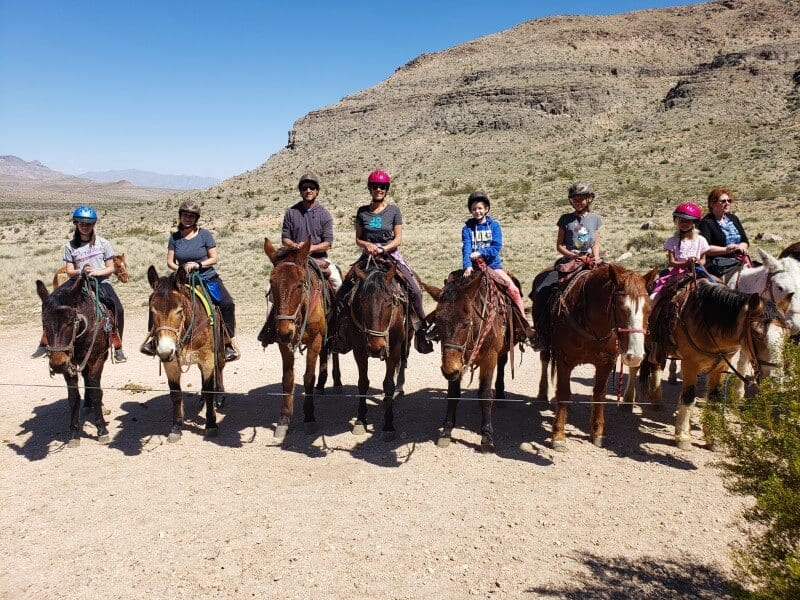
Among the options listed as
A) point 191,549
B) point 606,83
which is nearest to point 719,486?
point 191,549

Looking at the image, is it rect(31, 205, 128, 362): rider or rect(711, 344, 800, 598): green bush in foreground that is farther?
rect(31, 205, 128, 362): rider

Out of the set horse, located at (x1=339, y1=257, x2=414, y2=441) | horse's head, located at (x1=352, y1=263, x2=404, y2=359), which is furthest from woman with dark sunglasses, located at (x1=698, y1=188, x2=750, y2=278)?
horse's head, located at (x1=352, y1=263, x2=404, y2=359)

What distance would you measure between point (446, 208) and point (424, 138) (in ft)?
150

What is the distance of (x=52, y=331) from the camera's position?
5969 millimetres

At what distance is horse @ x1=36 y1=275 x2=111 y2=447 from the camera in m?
5.96

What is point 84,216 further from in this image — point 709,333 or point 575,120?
point 575,120

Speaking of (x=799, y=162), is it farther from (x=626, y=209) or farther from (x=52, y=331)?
(x=52, y=331)

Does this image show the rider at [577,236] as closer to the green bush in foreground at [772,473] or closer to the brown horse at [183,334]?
the green bush in foreground at [772,473]

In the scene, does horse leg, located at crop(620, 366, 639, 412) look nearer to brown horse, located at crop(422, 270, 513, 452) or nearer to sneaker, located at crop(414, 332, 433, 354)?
brown horse, located at crop(422, 270, 513, 452)

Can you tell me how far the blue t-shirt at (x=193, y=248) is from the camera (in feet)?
23.1

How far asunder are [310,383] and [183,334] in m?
1.78

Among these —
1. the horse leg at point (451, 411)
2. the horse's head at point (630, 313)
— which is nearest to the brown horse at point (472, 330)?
the horse leg at point (451, 411)

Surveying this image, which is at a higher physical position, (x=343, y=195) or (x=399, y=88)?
(x=399, y=88)

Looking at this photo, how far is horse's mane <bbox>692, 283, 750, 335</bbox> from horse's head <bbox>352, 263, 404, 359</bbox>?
3593mm
